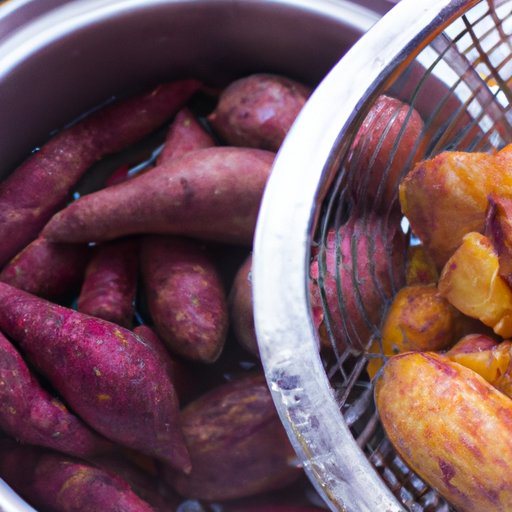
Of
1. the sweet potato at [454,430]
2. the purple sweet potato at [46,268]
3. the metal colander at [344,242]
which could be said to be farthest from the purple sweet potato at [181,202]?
the sweet potato at [454,430]

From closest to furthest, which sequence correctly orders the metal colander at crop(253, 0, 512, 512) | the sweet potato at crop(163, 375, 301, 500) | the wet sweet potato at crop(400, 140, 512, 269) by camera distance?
1. the metal colander at crop(253, 0, 512, 512)
2. the wet sweet potato at crop(400, 140, 512, 269)
3. the sweet potato at crop(163, 375, 301, 500)

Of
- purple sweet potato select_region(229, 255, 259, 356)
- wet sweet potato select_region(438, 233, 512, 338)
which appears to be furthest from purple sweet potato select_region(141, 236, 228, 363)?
wet sweet potato select_region(438, 233, 512, 338)

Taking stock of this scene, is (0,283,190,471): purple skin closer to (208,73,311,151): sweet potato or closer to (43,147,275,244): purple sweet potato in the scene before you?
(43,147,275,244): purple sweet potato

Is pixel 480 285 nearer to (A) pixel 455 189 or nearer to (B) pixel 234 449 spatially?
(A) pixel 455 189

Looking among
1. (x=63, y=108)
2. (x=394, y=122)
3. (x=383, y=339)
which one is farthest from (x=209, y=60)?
(x=383, y=339)

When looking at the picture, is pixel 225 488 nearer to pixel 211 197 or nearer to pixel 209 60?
pixel 211 197

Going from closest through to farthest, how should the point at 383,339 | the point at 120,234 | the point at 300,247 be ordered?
the point at 300,247
the point at 383,339
the point at 120,234
